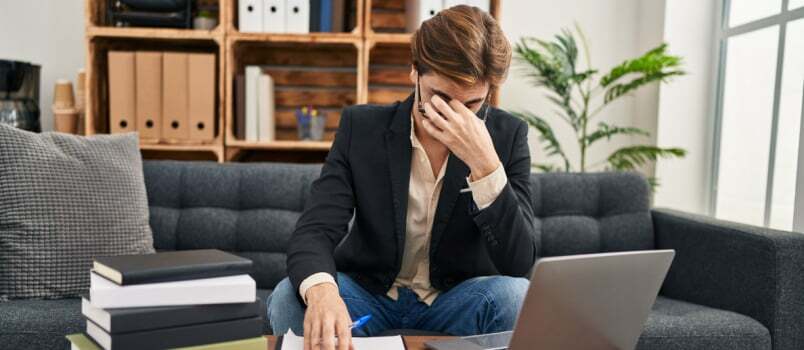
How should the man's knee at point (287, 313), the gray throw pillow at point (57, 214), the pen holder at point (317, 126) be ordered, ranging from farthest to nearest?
the pen holder at point (317, 126) < the gray throw pillow at point (57, 214) < the man's knee at point (287, 313)

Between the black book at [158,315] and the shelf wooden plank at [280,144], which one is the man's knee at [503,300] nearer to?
the black book at [158,315]

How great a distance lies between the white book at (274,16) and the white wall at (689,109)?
173 centimetres

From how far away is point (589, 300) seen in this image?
3.06 feet

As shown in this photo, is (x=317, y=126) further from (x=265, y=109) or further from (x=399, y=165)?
(x=399, y=165)

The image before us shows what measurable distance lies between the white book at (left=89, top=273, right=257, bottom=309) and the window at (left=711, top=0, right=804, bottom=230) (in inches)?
89.4

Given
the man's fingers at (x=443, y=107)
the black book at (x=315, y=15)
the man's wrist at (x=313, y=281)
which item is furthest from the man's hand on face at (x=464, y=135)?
the black book at (x=315, y=15)

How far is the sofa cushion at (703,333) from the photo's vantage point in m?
1.71

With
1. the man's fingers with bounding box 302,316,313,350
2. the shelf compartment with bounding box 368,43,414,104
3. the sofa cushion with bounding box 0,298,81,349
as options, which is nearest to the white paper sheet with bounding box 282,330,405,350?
the man's fingers with bounding box 302,316,313,350

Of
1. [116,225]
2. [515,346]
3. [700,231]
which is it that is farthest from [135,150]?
[700,231]

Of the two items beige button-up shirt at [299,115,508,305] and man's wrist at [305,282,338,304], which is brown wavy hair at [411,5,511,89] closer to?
beige button-up shirt at [299,115,508,305]

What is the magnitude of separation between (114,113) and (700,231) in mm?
2246

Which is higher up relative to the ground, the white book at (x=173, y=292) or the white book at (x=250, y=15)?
the white book at (x=250, y=15)

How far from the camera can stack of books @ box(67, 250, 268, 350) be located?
818 mm

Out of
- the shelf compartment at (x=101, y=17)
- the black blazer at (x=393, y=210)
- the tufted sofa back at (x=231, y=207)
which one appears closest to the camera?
the black blazer at (x=393, y=210)
